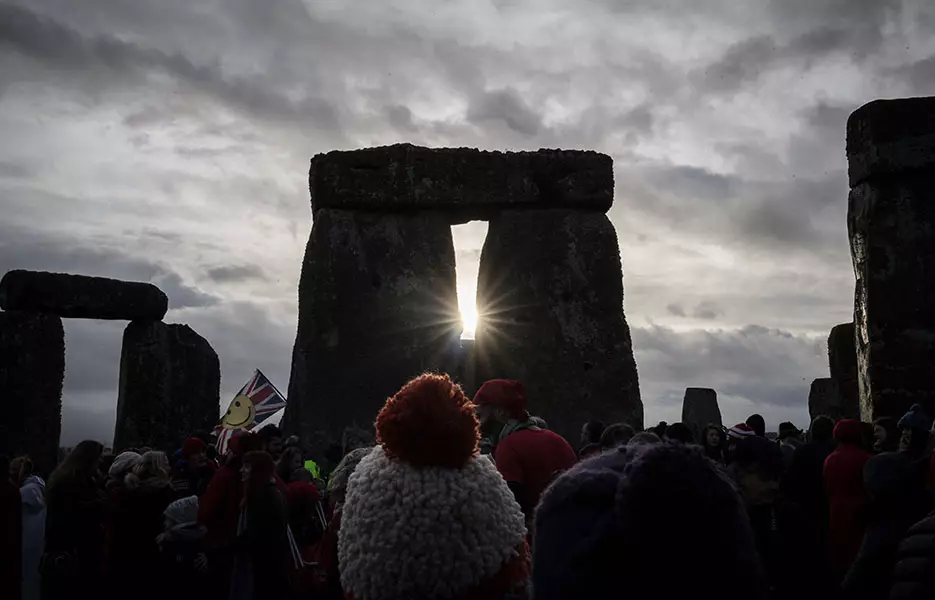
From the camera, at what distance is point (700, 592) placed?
3.61 ft

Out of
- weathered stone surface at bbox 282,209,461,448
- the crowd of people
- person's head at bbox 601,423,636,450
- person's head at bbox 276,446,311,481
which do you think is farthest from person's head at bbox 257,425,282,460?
person's head at bbox 601,423,636,450

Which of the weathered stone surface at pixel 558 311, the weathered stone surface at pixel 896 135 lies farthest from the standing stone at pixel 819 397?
the weathered stone surface at pixel 896 135

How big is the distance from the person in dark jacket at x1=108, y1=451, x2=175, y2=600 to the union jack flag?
3.47 m

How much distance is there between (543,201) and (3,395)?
26.8 feet

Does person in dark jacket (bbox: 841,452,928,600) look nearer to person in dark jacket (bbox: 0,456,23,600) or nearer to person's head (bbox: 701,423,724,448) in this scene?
person in dark jacket (bbox: 0,456,23,600)

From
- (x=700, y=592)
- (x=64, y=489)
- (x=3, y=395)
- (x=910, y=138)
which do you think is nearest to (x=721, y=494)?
(x=700, y=592)

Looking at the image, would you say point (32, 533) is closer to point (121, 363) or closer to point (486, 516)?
point (486, 516)

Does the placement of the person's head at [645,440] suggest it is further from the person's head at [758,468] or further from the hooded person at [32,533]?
the hooded person at [32,533]

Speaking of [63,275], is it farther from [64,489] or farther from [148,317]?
[64,489]

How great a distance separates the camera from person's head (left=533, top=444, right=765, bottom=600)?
111cm

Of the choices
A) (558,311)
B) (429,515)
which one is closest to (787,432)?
(558,311)

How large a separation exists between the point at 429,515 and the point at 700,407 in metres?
15.2

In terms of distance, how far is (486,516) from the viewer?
6.50ft

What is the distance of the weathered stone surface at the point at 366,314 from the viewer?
28.4 feet
